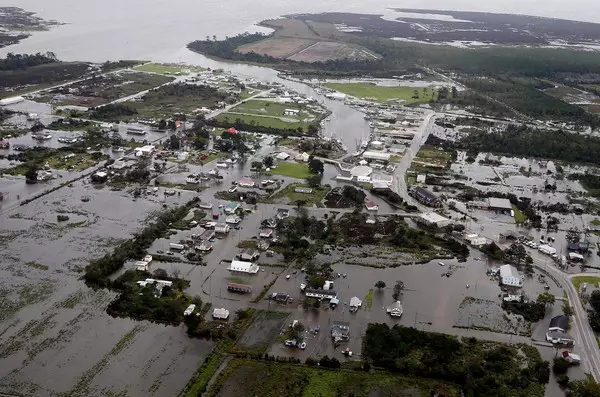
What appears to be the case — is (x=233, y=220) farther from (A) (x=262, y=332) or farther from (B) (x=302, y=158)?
(B) (x=302, y=158)

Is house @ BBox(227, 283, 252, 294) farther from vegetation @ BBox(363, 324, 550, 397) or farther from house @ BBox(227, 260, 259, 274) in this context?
vegetation @ BBox(363, 324, 550, 397)

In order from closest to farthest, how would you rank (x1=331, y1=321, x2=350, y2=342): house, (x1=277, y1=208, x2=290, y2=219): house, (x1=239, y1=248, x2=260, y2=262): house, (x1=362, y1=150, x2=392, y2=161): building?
(x1=331, y1=321, x2=350, y2=342): house, (x1=239, y1=248, x2=260, y2=262): house, (x1=277, y1=208, x2=290, y2=219): house, (x1=362, y1=150, x2=392, y2=161): building

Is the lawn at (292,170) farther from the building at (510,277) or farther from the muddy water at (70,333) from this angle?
the building at (510,277)

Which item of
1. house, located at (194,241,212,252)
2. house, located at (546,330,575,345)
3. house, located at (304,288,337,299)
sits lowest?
house, located at (194,241,212,252)

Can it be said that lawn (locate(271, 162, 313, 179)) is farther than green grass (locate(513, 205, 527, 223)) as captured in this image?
Yes

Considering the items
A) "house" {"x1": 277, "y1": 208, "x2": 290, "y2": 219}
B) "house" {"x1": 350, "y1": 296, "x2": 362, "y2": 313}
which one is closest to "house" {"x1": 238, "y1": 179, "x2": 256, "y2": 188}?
"house" {"x1": 277, "y1": 208, "x2": 290, "y2": 219}

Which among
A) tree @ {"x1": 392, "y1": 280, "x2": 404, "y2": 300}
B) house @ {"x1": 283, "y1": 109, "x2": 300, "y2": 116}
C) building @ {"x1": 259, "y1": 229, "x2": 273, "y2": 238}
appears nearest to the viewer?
tree @ {"x1": 392, "y1": 280, "x2": 404, "y2": 300}

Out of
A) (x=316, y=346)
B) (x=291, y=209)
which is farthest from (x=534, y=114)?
(x=316, y=346)
